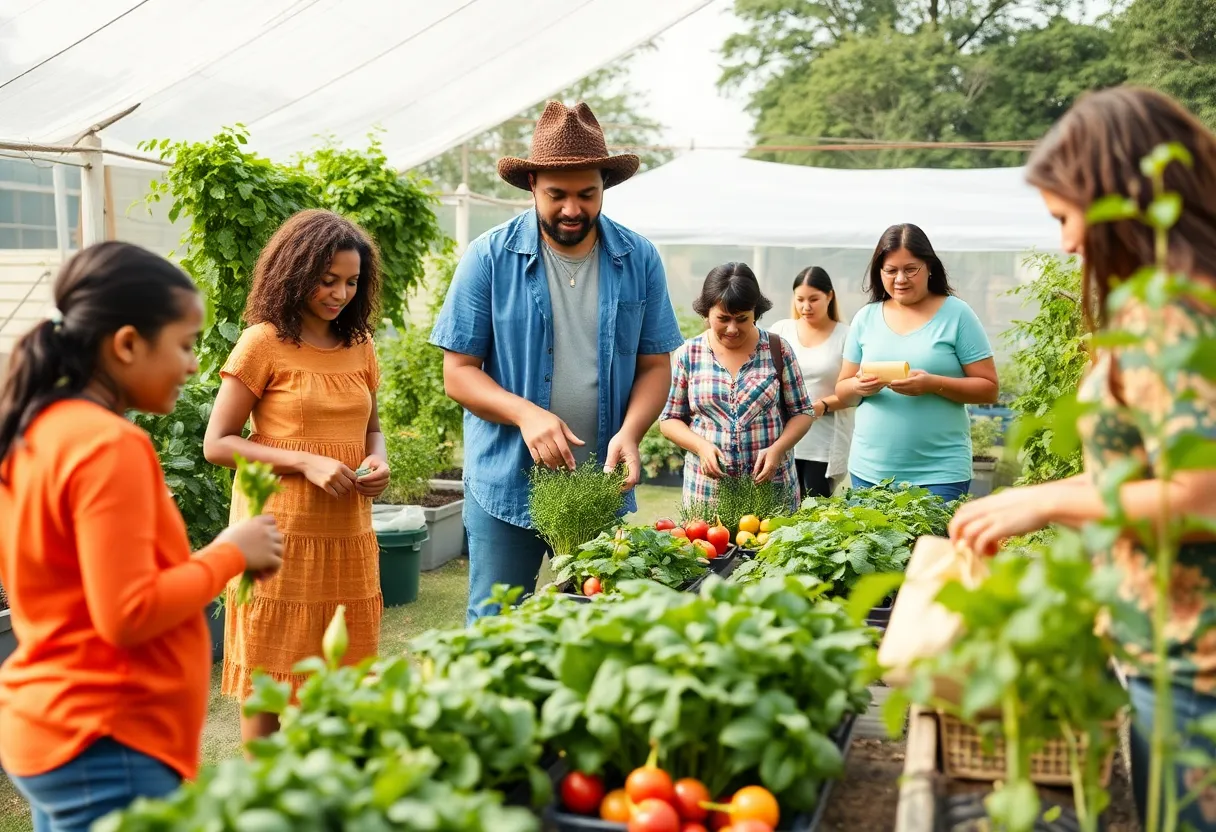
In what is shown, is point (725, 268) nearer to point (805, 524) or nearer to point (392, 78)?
point (805, 524)

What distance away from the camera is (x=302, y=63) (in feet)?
22.7

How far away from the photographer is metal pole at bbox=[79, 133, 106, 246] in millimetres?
5723

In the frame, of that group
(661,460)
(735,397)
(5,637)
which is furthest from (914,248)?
(661,460)

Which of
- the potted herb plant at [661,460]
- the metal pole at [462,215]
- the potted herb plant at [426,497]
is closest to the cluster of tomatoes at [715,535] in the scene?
the potted herb plant at [426,497]

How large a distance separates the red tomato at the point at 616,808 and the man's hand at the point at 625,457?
1691 mm

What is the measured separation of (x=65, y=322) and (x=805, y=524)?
5.98 feet

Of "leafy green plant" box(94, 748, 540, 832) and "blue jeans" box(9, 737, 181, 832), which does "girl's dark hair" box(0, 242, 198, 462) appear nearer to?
"blue jeans" box(9, 737, 181, 832)

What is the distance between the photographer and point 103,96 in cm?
593

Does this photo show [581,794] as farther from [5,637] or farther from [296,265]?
[5,637]

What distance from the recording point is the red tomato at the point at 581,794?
1.62 metres

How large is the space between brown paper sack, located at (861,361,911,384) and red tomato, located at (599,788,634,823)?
3030mm

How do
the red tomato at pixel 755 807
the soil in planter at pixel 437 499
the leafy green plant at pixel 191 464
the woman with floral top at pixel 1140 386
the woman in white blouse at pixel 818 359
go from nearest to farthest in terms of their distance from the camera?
the woman with floral top at pixel 1140 386
the red tomato at pixel 755 807
the leafy green plant at pixel 191 464
the woman in white blouse at pixel 818 359
the soil in planter at pixel 437 499

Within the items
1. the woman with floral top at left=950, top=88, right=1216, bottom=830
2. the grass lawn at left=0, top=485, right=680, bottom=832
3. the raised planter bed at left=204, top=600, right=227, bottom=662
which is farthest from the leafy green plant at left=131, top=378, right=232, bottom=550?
the woman with floral top at left=950, top=88, right=1216, bottom=830

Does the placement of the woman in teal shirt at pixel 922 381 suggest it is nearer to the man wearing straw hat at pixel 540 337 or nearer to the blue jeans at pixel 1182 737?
the man wearing straw hat at pixel 540 337
